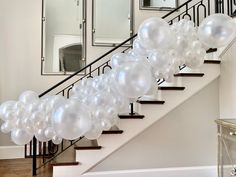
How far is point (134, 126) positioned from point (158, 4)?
2665 millimetres

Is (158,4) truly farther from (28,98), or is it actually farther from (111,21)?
(28,98)

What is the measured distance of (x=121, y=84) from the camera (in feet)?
5.99

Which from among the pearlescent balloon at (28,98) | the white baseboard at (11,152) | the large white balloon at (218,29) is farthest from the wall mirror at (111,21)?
the large white balloon at (218,29)

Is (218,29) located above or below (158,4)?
below

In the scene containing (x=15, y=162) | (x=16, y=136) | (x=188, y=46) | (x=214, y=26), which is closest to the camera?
(x=214, y=26)

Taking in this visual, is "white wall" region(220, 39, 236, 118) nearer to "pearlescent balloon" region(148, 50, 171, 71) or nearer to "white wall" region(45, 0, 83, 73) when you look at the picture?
"pearlescent balloon" region(148, 50, 171, 71)

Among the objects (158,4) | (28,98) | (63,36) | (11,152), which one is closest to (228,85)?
(158,4)

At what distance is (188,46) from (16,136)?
6.28 feet

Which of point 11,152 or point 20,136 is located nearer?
point 20,136

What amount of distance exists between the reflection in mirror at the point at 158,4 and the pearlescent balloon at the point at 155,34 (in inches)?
112

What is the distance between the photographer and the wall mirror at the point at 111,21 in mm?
4676

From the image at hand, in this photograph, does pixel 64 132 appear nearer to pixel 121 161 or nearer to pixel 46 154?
pixel 121 161

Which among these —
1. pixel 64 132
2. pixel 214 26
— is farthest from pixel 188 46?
pixel 64 132

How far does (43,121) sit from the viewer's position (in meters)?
2.55
